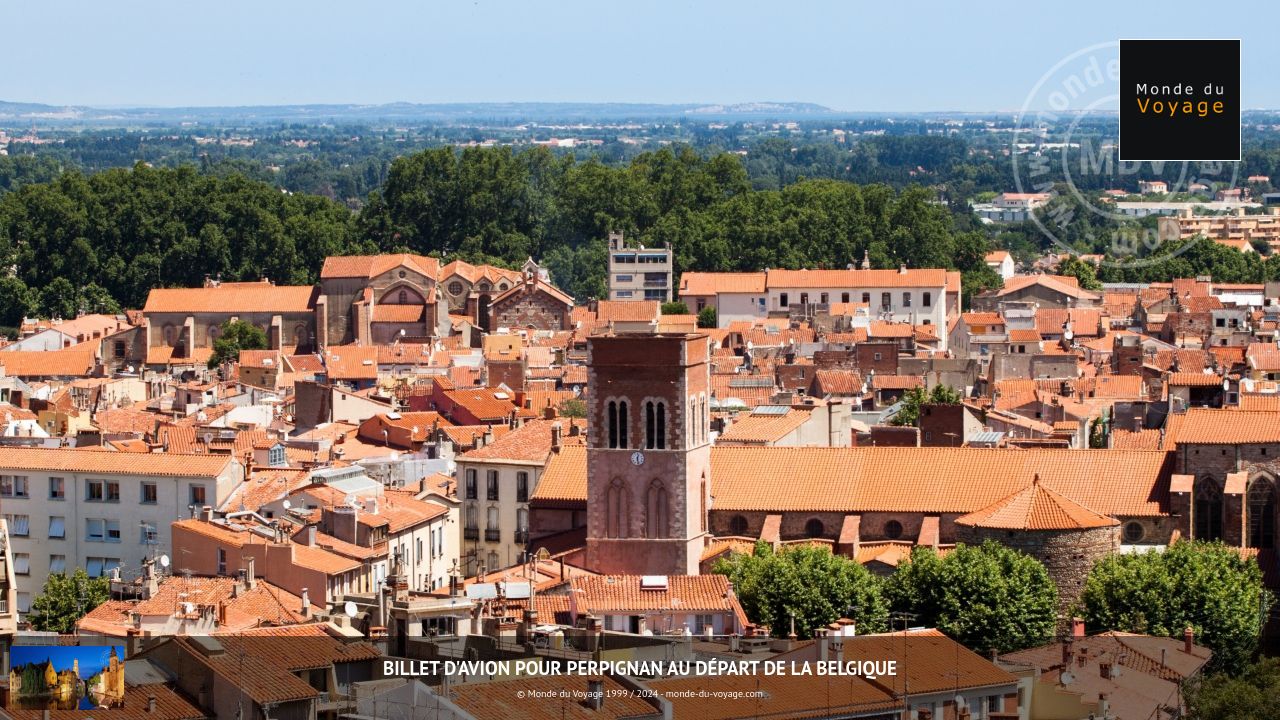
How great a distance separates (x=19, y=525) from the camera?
150ft

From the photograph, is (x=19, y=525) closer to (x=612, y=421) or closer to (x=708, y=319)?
(x=612, y=421)

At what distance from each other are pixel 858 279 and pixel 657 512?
53496 mm

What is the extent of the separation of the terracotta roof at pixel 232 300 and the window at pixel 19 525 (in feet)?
162

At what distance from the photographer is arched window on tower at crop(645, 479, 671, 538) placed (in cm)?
4350

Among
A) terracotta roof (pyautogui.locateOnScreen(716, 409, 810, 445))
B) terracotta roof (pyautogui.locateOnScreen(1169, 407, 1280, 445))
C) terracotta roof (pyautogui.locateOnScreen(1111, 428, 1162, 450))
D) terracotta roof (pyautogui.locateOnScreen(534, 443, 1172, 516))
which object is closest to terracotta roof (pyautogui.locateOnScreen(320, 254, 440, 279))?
terracotta roof (pyautogui.locateOnScreen(716, 409, 810, 445))

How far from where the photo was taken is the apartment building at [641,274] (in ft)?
356

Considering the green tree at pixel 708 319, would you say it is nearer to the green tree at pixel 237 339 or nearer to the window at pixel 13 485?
the green tree at pixel 237 339

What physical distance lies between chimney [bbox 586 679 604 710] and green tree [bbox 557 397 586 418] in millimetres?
34839

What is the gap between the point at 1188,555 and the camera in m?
39.8

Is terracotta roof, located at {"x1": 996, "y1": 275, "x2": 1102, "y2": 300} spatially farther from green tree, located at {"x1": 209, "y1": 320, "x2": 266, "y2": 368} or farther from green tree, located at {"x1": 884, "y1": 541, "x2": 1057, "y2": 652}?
green tree, located at {"x1": 884, "y1": 541, "x2": 1057, "y2": 652}


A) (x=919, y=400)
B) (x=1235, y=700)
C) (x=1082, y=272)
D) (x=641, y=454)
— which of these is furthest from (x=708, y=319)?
(x=1235, y=700)

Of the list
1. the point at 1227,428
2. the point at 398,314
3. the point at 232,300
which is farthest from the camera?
the point at 232,300

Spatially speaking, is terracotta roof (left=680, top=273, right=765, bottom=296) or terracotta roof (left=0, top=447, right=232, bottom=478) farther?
terracotta roof (left=680, top=273, right=765, bottom=296)

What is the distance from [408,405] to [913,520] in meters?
22.5
